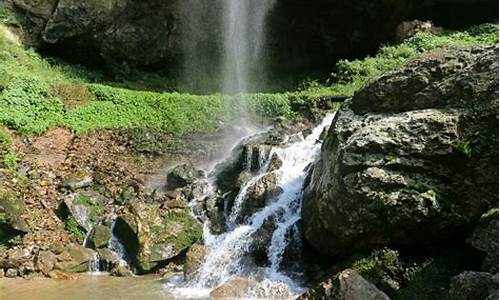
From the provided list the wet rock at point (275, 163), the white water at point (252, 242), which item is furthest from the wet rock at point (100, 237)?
the wet rock at point (275, 163)

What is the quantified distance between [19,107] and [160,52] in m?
8.80

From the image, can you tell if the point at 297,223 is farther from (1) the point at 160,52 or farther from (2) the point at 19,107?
(1) the point at 160,52

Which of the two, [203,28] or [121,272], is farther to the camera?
[203,28]

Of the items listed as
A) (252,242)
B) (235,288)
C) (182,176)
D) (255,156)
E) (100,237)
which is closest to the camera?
(235,288)

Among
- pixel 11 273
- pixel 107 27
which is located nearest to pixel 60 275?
pixel 11 273

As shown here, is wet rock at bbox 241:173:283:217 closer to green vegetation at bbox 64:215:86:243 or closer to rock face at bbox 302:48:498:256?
rock face at bbox 302:48:498:256

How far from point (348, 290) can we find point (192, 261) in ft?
16.4

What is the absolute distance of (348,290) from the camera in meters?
7.76

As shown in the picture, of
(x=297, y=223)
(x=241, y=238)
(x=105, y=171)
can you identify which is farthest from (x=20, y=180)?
(x=297, y=223)

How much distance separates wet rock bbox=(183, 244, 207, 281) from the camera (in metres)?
11.9

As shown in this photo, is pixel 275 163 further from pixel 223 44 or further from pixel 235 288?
pixel 223 44

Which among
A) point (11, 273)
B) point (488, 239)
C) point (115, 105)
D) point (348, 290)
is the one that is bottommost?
point (11, 273)

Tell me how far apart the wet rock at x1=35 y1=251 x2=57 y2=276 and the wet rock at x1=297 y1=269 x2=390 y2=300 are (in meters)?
7.38

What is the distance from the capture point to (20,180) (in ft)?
52.4
